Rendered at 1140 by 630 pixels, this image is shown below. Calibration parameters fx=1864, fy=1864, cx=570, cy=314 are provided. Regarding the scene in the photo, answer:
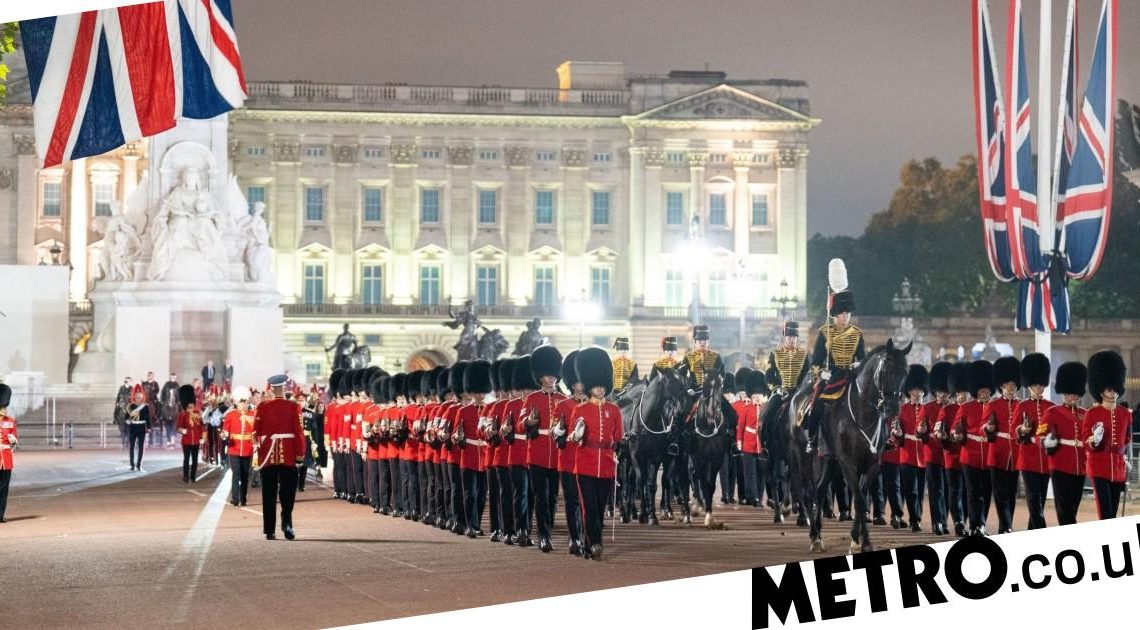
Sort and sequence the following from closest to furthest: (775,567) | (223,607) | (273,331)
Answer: (223,607) → (775,567) → (273,331)

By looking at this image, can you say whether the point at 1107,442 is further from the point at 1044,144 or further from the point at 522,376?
the point at 1044,144

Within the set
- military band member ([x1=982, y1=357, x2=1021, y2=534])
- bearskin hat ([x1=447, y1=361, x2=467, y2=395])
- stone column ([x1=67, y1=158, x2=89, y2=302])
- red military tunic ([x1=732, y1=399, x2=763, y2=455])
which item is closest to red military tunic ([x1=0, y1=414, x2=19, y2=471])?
bearskin hat ([x1=447, y1=361, x2=467, y2=395])

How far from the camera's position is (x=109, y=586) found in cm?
1237

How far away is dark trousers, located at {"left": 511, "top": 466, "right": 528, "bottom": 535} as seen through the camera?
49.2ft

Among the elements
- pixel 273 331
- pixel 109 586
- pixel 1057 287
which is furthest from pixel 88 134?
pixel 273 331

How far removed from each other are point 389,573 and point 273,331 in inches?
1015

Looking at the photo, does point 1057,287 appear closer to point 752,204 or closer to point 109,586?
point 109,586

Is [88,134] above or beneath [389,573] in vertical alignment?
above

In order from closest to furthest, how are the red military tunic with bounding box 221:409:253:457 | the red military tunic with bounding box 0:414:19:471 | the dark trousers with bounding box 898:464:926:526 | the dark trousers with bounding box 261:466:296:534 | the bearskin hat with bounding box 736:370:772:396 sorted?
1. the dark trousers with bounding box 261:466:296:534
2. the dark trousers with bounding box 898:464:926:526
3. the red military tunic with bounding box 0:414:19:471
4. the red military tunic with bounding box 221:409:253:457
5. the bearskin hat with bounding box 736:370:772:396

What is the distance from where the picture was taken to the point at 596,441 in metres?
13.8

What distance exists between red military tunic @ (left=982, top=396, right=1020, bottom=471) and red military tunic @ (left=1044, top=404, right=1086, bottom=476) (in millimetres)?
1095

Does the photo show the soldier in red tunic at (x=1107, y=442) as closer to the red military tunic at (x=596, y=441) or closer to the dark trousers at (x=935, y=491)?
the dark trousers at (x=935, y=491)

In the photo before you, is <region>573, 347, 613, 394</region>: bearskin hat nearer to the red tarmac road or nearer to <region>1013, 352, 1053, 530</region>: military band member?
the red tarmac road

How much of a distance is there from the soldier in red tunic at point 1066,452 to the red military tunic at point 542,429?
369cm
